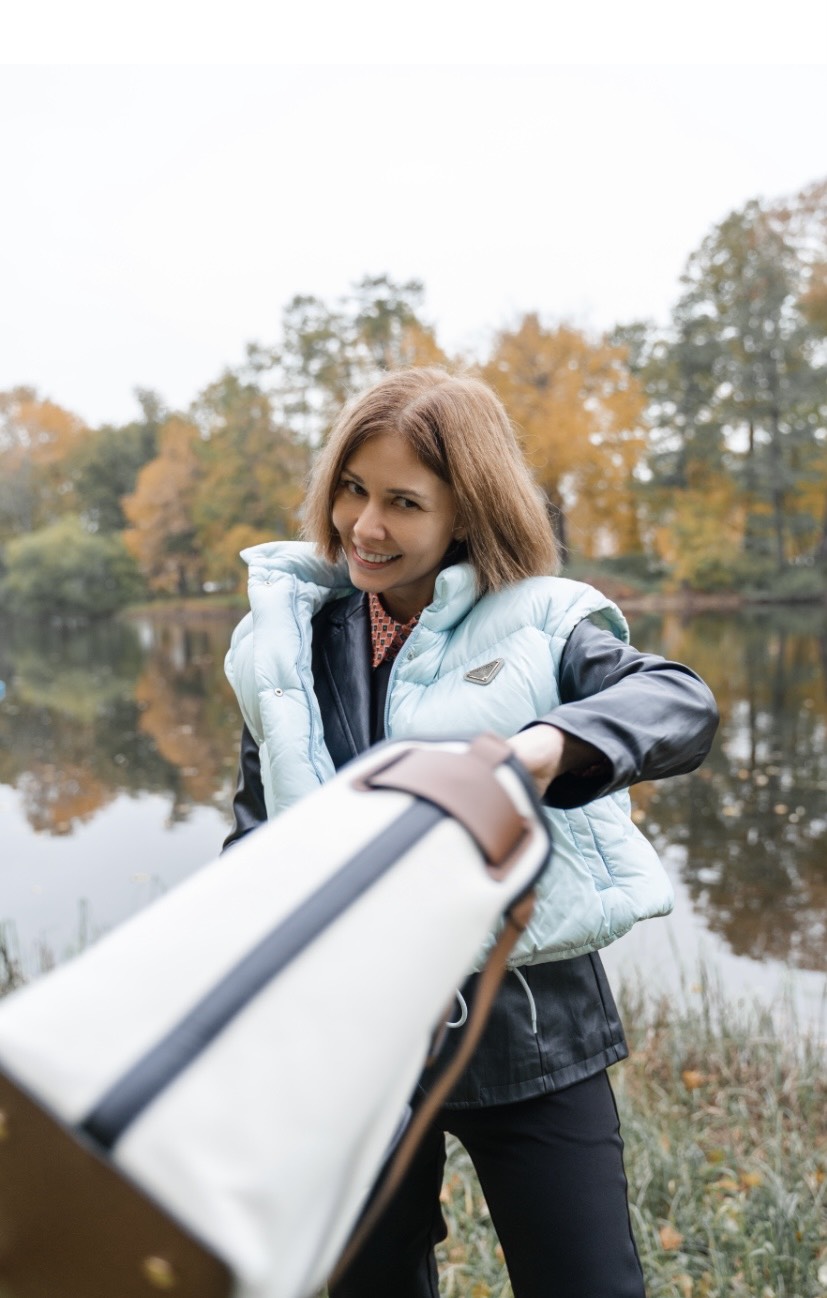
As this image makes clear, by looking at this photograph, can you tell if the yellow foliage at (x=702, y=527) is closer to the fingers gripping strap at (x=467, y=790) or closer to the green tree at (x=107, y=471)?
the green tree at (x=107, y=471)

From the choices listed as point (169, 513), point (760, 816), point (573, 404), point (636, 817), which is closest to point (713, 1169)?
point (636, 817)

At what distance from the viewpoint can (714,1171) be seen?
9.99 ft

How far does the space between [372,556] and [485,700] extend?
39 centimetres

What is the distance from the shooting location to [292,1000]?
0.66m

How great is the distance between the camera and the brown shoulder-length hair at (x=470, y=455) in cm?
170

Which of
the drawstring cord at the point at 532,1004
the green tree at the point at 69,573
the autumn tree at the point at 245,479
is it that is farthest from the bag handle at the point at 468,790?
the green tree at the point at 69,573

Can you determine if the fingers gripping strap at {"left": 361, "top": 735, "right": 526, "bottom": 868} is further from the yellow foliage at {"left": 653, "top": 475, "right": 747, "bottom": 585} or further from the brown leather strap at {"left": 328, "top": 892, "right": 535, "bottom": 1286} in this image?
the yellow foliage at {"left": 653, "top": 475, "right": 747, "bottom": 585}

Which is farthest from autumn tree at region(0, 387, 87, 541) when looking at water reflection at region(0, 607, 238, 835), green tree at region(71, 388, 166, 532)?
water reflection at region(0, 607, 238, 835)

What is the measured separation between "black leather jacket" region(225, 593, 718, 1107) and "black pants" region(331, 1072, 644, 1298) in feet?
0.19

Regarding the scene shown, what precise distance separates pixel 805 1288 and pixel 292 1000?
2.58m

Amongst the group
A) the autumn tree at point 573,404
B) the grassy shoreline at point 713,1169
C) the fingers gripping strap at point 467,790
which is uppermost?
the autumn tree at point 573,404

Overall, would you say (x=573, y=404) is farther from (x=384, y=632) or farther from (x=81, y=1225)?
(x=81, y=1225)

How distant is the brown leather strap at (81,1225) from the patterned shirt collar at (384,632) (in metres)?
1.30

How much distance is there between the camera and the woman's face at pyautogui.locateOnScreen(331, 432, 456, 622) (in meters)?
1.70
